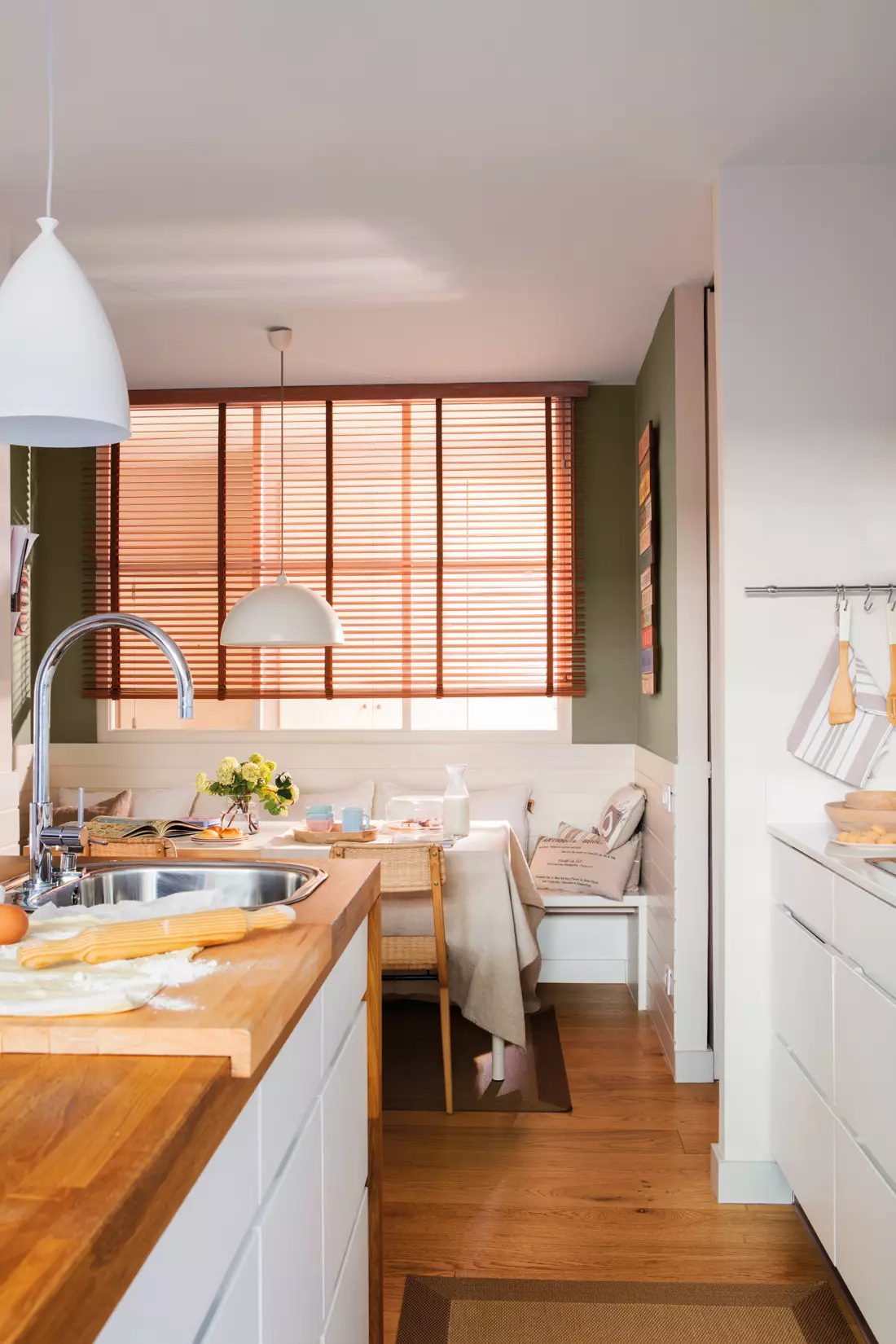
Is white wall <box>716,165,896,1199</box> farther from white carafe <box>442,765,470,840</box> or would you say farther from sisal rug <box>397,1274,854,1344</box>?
white carafe <box>442,765,470,840</box>

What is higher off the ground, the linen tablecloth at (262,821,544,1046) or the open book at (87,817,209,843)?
the open book at (87,817,209,843)

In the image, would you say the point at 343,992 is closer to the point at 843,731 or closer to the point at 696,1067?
the point at 843,731

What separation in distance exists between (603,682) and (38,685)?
12.0 ft

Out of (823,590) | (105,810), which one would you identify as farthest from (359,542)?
(823,590)

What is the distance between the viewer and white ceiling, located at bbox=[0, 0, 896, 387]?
2.22 meters

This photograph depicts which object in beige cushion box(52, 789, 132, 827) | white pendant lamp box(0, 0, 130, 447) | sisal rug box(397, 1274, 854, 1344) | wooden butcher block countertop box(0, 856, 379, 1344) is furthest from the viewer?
beige cushion box(52, 789, 132, 827)

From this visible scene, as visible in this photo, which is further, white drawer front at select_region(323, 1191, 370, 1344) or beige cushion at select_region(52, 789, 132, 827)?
beige cushion at select_region(52, 789, 132, 827)

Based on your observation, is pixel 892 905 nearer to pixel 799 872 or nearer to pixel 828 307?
pixel 799 872

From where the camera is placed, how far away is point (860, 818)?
2457mm

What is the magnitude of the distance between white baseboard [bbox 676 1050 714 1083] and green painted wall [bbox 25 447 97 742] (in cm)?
321

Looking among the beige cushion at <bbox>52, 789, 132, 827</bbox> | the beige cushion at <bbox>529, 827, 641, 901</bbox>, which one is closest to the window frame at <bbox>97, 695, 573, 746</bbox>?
the beige cushion at <bbox>52, 789, 132, 827</bbox>

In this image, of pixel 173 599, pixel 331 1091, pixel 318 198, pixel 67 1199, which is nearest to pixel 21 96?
pixel 318 198

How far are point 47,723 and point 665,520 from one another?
9.14 ft

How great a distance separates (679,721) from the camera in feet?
11.9
